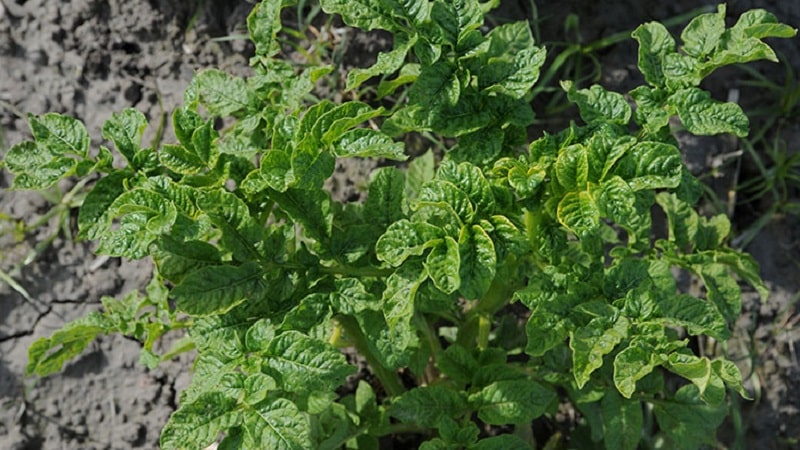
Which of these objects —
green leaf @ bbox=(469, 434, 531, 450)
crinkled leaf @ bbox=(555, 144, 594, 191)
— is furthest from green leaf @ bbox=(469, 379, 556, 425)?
crinkled leaf @ bbox=(555, 144, 594, 191)

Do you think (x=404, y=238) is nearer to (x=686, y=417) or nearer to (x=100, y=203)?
(x=100, y=203)

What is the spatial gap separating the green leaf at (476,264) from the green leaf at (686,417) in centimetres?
85

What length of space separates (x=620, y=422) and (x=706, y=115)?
80 cm

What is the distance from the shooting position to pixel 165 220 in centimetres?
185

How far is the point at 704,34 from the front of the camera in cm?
209

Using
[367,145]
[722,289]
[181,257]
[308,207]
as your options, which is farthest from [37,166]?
[722,289]

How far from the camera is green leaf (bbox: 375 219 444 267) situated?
6.14 feet

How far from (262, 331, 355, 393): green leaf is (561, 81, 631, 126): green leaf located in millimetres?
777

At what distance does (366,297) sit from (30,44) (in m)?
1.83

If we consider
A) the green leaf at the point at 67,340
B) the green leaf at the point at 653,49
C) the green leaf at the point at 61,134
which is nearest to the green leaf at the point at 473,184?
the green leaf at the point at 653,49

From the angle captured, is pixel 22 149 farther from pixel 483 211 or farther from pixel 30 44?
pixel 30 44

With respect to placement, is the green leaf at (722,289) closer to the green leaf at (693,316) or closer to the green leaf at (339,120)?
the green leaf at (693,316)

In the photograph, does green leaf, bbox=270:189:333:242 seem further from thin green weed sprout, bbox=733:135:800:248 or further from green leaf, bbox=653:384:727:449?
thin green weed sprout, bbox=733:135:800:248

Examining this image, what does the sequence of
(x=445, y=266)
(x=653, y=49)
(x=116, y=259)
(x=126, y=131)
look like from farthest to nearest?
1. (x=116, y=259)
2. (x=653, y=49)
3. (x=126, y=131)
4. (x=445, y=266)
